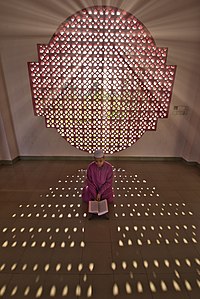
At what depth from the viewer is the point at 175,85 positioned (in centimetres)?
311

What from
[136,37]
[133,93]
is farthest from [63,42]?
[133,93]

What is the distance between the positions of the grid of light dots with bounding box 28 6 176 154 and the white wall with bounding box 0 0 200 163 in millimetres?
129

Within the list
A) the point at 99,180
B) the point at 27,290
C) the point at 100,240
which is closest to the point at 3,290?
the point at 27,290

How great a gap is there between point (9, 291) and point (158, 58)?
378 cm

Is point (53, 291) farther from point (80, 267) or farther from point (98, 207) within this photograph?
point (98, 207)

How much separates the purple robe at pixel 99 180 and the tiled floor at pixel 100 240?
0.86 ft

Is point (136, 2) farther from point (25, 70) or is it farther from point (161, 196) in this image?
point (161, 196)

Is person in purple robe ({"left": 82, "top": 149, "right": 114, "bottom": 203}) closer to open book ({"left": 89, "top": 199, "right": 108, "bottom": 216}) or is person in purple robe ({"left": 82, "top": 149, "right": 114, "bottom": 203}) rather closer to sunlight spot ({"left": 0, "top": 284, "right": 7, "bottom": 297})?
open book ({"left": 89, "top": 199, "right": 108, "bottom": 216})

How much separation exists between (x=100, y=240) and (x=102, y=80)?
2.66 m

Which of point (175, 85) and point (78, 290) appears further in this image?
point (175, 85)

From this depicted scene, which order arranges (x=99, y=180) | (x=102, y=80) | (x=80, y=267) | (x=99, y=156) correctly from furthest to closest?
1. (x=102, y=80)
2. (x=99, y=180)
3. (x=99, y=156)
4. (x=80, y=267)

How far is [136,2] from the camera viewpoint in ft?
8.62

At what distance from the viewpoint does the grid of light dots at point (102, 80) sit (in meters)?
2.76

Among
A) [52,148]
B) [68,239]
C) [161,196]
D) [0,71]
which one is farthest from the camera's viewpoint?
[52,148]
